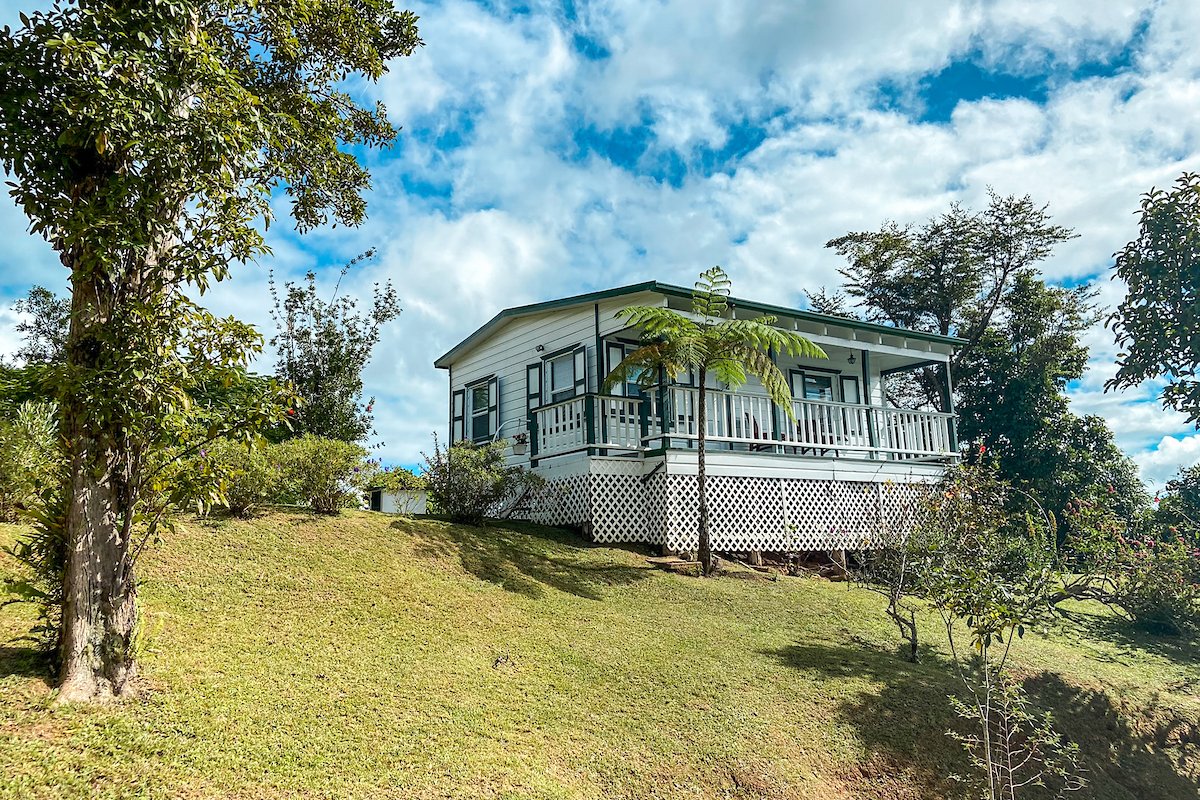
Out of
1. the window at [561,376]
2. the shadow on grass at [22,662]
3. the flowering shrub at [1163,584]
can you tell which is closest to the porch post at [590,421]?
the window at [561,376]

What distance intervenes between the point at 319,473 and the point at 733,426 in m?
7.76

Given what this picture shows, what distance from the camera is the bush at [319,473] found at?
10.3 meters

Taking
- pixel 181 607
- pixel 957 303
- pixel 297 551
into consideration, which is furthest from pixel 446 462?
pixel 957 303

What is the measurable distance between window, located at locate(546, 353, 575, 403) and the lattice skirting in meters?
2.66

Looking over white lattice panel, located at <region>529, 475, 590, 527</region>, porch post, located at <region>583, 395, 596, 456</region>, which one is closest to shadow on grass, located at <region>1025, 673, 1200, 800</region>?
white lattice panel, located at <region>529, 475, 590, 527</region>

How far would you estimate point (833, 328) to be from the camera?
59.5 feet

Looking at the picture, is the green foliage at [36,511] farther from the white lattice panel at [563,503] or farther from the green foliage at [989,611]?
the white lattice panel at [563,503]

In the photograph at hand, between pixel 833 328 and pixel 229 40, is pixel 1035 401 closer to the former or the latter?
pixel 833 328

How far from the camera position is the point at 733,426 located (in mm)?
14930

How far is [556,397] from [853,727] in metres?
10.7

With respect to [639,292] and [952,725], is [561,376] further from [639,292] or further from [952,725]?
[952,725]

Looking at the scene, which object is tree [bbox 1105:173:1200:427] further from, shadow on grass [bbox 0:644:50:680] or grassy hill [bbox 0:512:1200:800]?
shadow on grass [bbox 0:644:50:680]

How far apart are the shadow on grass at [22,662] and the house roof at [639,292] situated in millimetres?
10760

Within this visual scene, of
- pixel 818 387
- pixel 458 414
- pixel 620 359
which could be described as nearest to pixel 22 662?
pixel 620 359
